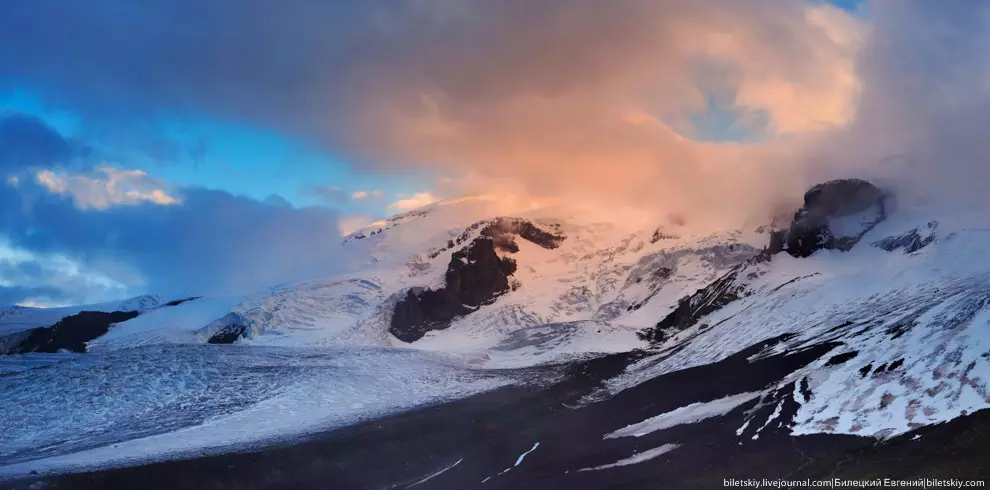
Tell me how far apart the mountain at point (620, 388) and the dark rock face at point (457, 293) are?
33.9m

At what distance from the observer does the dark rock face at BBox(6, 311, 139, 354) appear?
13262 centimetres

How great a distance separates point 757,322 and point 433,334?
7856 centimetres

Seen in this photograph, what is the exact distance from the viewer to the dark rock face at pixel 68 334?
132625 mm

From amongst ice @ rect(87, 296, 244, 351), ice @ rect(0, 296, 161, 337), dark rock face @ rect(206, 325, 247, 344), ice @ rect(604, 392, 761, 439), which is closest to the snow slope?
ice @ rect(604, 392, 761, 439)

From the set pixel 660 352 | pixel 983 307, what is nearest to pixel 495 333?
pixel 660 352

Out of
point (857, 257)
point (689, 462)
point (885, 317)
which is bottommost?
point (689, 462)

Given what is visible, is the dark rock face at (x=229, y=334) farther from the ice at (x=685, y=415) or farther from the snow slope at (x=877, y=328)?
the ice at (x=685, y=415)

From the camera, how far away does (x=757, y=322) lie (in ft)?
299

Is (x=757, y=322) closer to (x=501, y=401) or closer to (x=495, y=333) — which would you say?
(x=501, y=401)

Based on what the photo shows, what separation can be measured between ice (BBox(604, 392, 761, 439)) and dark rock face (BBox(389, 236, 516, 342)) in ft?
326

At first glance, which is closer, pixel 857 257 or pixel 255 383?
pixel 255 383

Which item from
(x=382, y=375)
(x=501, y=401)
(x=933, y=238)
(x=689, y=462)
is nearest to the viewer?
(x=689, y=462)

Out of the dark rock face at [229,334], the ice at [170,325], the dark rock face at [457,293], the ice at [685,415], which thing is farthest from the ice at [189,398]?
the dark rock face at [457,293]

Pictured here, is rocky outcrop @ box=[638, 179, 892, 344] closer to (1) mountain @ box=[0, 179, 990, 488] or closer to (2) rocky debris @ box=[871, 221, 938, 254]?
(1) mountain @ box=[0, 179, 990, 488]
